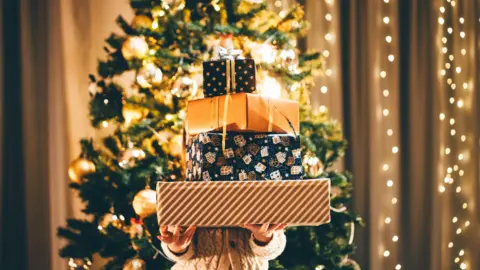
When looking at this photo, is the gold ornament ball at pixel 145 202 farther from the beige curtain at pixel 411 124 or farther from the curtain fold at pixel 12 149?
the beige curtain at pixel 411 124

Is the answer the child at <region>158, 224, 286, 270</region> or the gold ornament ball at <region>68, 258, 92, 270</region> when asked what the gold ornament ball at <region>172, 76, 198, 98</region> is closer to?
the child at <region>158, 224, 286, 270</region>

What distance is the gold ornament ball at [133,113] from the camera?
2109 mm

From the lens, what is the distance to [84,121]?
3002mm

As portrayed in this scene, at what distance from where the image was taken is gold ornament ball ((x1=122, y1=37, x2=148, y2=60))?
207 centimetres

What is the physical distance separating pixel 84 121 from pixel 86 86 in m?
0.18

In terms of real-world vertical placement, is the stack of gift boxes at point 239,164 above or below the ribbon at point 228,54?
below

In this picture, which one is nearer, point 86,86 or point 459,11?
point 86,86

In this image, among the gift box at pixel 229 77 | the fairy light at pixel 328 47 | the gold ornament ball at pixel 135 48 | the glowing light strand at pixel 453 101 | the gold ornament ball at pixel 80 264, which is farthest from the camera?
the glowing light strand at pixel 453 101

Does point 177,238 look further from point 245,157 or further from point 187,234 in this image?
point 245,157

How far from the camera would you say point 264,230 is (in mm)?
1662

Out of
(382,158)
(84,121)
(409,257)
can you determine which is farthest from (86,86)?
(409,257)

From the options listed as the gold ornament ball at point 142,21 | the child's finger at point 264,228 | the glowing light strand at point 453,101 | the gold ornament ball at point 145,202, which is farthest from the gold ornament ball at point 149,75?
the glowing light strand at point 453,101

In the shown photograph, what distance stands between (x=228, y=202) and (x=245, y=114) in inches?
9.1

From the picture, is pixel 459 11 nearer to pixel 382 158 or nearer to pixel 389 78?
pixel 389 78
